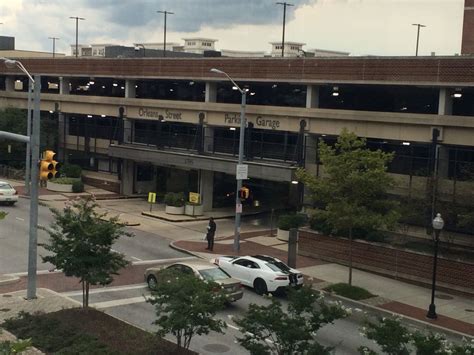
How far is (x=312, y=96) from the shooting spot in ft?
124

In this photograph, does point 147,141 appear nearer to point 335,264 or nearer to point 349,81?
point 349,81

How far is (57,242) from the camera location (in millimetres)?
18766

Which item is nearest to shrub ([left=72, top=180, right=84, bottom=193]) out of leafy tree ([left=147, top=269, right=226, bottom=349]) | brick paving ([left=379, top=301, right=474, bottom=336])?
brick paving ([left=379, top=301, right=474, bottom=336])

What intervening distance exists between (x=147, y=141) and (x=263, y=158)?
11842mm

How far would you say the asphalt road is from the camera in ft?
58.3

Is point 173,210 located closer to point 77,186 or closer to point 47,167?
point 77,186

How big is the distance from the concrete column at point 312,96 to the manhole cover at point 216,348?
22.2 metres

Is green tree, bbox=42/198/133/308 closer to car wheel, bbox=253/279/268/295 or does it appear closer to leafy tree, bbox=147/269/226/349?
leafy tree, bbox=147/269/226/349

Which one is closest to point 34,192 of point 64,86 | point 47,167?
point 47,167

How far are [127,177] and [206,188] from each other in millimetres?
8736

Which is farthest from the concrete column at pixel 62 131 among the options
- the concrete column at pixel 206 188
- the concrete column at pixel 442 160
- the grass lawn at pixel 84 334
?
the grass lawn at pixel 84 334

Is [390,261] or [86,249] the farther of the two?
[390,261]

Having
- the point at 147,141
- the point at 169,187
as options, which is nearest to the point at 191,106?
the point at 147,141

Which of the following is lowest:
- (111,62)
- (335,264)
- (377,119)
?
(335,264)
